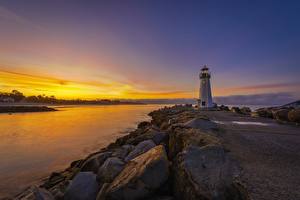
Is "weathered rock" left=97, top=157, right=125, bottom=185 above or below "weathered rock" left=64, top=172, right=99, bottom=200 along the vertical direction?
above

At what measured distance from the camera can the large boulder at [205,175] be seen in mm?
2225

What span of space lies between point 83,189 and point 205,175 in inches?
99.3

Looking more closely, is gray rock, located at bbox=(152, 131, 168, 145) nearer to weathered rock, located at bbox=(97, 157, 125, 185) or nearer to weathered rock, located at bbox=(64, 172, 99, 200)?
weathered rock, located at bbox=(97, 157, 125, 185)

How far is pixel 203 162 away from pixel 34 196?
3043mm

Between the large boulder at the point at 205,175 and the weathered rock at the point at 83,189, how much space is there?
1724 mm

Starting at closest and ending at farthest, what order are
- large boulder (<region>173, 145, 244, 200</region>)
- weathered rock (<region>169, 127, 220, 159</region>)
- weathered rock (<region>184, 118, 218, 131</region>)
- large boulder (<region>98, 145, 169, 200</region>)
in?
large boulder (<region>173, 145, 244, 200</region>), large boulder (<region>98, 145, 169, 200</region>), weathered rock (<region>169, 127, 220, 159</region>), weathered rock (<region>184, 118, 218, 131</region>)

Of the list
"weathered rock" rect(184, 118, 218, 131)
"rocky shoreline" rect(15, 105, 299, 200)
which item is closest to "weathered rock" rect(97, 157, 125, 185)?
"rocky shoreline" rect(15, 105, 299, 200)

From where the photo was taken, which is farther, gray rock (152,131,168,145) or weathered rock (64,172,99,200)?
gray rock (152,131,168,145)

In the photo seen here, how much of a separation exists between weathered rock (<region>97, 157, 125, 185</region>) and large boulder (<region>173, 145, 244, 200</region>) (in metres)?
1.41

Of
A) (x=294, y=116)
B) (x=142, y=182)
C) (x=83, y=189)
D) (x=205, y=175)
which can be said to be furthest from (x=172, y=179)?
(x=294, y=116)

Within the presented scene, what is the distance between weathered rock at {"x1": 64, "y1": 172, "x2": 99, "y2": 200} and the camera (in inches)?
141

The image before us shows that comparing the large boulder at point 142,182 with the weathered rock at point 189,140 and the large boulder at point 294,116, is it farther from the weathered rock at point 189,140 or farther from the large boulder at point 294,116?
the large boulder at point 294,116

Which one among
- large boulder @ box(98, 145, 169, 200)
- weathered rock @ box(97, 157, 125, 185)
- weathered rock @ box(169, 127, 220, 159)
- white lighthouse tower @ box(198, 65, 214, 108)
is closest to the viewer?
large boulder @ box(98, 145, 169, 200)

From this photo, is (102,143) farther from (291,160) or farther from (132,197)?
(291,160)
